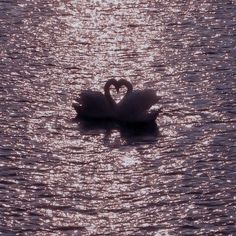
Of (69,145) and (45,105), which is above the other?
(45,105)

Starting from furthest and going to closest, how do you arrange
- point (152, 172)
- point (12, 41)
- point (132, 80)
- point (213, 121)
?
point (12, 41)
point (132, 80)
point (213, 121)
point (152, 172)

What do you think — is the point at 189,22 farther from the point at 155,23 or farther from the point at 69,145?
the point at 69,145

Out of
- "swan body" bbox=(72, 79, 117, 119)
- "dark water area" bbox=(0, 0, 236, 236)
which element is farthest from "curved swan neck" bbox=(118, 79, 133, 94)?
"dark water area" bbox=(0, 0, 236, 236)

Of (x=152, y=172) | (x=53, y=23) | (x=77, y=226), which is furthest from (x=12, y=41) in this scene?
(x=77, y=226)

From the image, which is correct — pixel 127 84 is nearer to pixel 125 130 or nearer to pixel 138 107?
pixel 138 107

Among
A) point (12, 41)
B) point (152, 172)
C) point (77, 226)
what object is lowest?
point (77, 226)

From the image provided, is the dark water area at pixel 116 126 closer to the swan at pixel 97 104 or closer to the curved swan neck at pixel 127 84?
the swan at pixel 97 104

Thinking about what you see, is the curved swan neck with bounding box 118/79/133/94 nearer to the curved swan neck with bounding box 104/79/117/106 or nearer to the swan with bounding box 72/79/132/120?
the swan with bounding box 72/79/132/120
